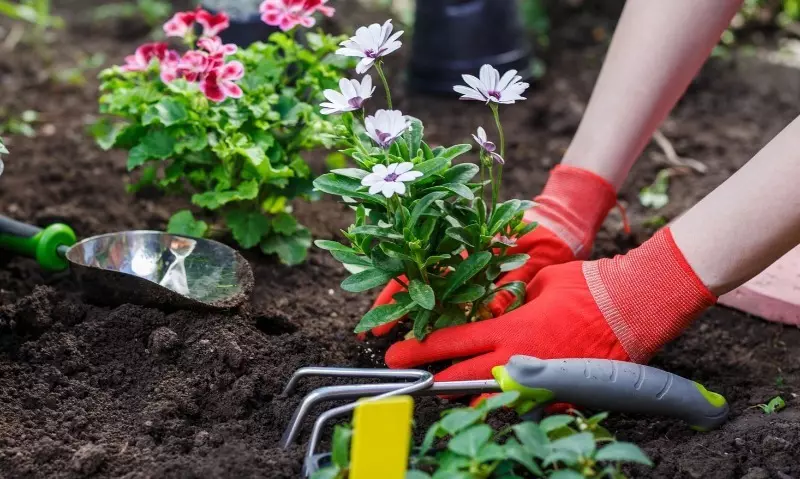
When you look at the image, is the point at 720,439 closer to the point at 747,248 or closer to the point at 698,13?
the point at 747,248

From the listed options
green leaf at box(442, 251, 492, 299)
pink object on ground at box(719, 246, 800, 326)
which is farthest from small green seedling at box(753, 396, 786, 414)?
green leaf at box(442, 251, 492, 299)

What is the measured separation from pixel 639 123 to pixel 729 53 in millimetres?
1969

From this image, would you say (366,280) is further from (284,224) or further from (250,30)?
(250,30)

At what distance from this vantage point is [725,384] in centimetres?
186

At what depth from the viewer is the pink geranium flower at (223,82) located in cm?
193

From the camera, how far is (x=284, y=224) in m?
2.16

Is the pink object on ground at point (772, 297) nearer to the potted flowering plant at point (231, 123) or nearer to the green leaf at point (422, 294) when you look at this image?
the green leaf at point (422, 294)

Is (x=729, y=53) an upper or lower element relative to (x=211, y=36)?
lower

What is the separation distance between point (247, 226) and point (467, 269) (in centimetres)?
67

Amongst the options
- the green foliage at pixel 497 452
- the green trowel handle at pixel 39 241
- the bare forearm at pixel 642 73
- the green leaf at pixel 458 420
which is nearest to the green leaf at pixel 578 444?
the green foliage at pixel 497 452

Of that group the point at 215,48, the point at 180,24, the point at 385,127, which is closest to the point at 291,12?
the point at 215,48

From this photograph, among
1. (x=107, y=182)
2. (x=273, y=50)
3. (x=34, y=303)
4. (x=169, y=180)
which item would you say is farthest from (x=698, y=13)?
(x=107, y=182)

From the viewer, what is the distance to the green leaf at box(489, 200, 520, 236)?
168 centimetres

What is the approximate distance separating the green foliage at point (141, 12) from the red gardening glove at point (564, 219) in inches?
102
